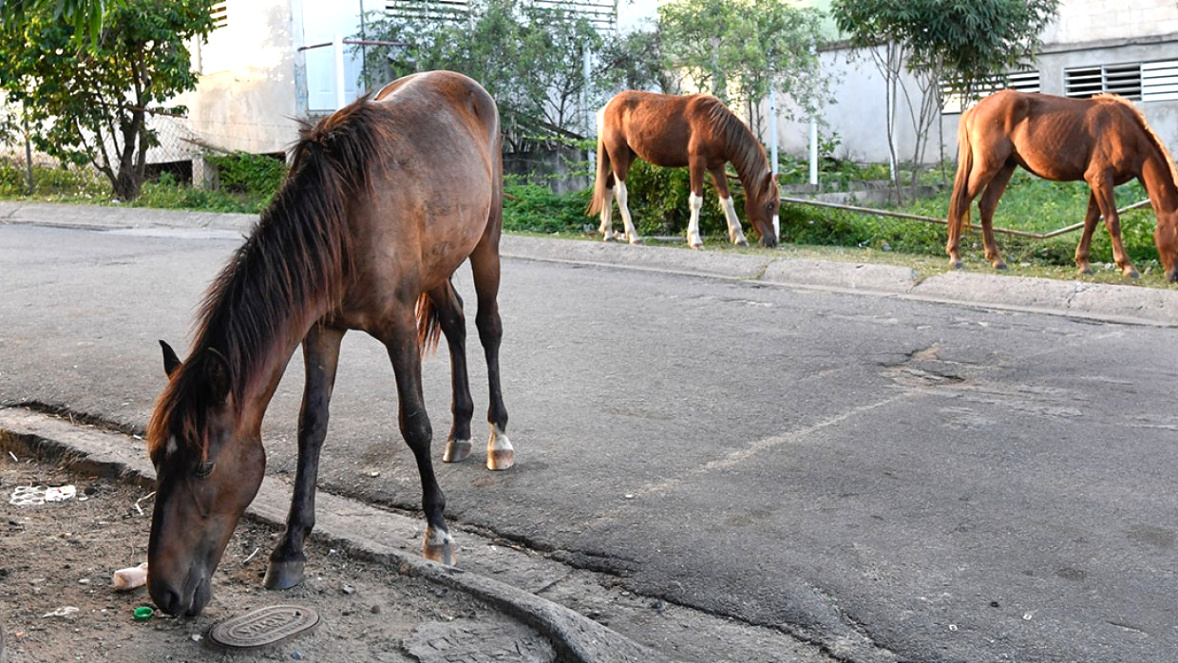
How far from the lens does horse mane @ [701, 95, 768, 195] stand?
12.9 meters

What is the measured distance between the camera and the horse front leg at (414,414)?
4.39 meters

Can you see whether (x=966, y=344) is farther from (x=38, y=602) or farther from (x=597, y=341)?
(x=38, y=602)

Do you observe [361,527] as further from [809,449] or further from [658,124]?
[658,124]

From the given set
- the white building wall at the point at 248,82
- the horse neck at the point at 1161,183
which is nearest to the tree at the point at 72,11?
the horse neck at the point at 1161,183

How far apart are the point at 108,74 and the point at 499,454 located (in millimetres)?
14464

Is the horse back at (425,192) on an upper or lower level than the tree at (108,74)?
lower

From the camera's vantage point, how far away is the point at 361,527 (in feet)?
15.8

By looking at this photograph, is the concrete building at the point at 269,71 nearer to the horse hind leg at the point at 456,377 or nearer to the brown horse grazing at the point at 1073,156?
the brown horse grazing at the point at 1073,156

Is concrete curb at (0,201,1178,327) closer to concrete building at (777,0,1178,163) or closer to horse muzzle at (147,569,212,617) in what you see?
horse muzzle at (147,569,212,617)

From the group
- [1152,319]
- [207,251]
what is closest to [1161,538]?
[1152,319]

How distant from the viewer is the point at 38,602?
12.9ft

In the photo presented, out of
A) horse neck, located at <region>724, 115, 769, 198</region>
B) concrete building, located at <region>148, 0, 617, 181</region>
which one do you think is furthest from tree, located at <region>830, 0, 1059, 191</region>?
concrete building, located at <region>148, 0, 617, 181</region>

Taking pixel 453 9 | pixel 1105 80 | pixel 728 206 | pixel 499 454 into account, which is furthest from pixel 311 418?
pixel 1105 80

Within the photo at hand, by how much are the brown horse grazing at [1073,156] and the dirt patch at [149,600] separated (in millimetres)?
8475
